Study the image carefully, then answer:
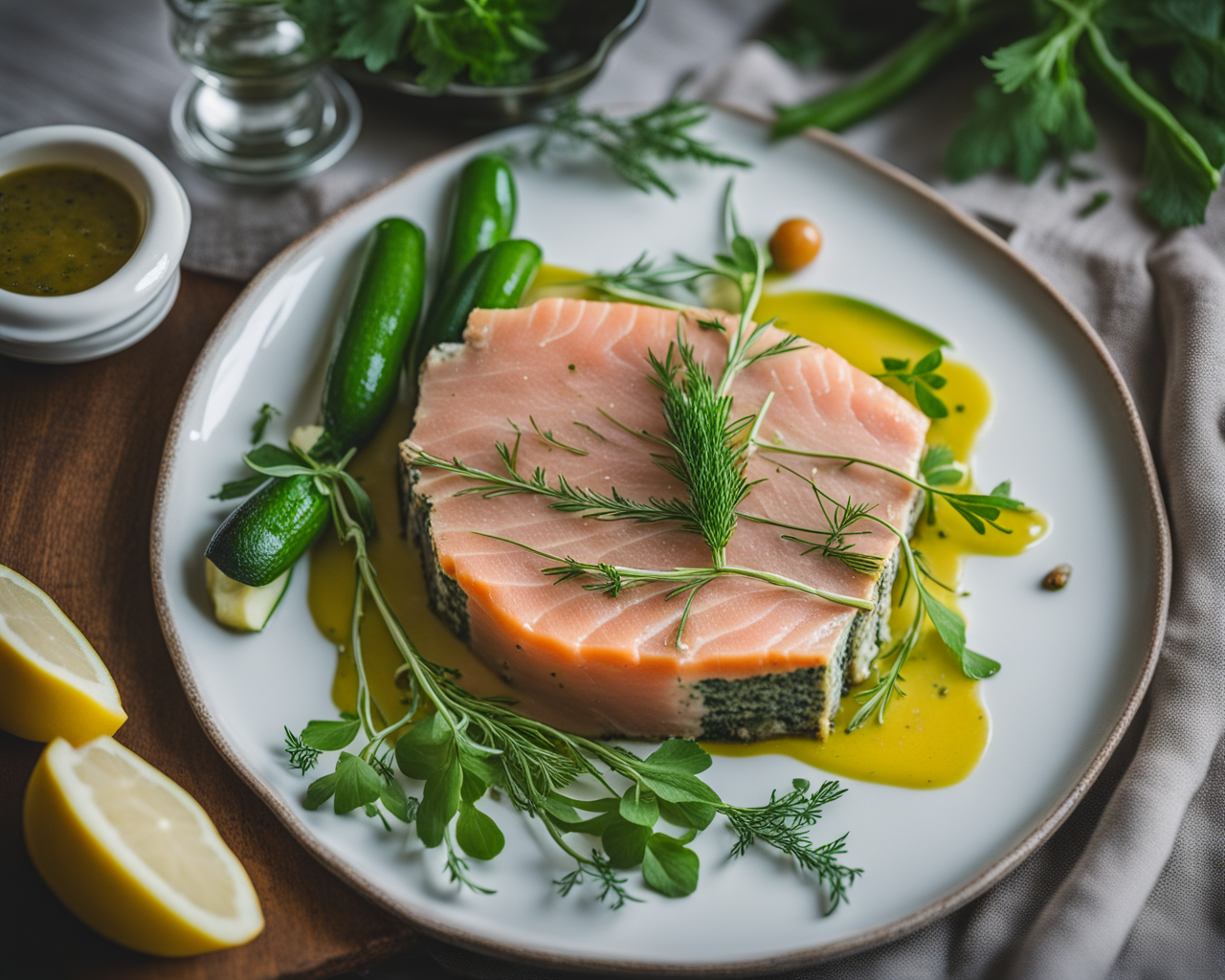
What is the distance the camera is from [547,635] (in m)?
2.39

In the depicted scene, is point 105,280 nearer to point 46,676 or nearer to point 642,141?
Answer: point 46,676

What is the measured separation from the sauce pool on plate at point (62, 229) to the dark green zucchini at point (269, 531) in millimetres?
747

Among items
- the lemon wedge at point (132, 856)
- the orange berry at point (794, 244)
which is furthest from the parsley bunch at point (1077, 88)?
the lemon wedge at point (132, 856)

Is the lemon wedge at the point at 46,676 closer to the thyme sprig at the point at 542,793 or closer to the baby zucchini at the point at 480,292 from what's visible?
the thyme sprig at the point at 542,793

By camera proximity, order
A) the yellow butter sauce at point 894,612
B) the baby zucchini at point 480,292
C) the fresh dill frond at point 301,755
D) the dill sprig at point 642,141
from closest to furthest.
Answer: the fresh dill frond at point 301,755 < the yellow butter sauce at point 894,612 < the baby zucchini at point 480,292 < the dill sprig at point 642,141

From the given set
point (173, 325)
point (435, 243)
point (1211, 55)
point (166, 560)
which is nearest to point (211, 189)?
point (173, 325)

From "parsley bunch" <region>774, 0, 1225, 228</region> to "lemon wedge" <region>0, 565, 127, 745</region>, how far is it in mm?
2552

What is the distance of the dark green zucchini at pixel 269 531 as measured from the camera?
2533 mm

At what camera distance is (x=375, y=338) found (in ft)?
9.56

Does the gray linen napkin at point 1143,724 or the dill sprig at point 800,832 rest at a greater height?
the gray linen napkin at point 1143,724

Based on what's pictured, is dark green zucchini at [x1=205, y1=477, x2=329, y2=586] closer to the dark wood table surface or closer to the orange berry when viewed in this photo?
the dark wood table surface

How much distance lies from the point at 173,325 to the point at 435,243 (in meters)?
0.81

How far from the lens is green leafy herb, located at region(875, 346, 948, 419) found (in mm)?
2914

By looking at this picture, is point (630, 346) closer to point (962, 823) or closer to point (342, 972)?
point (962, 823)
